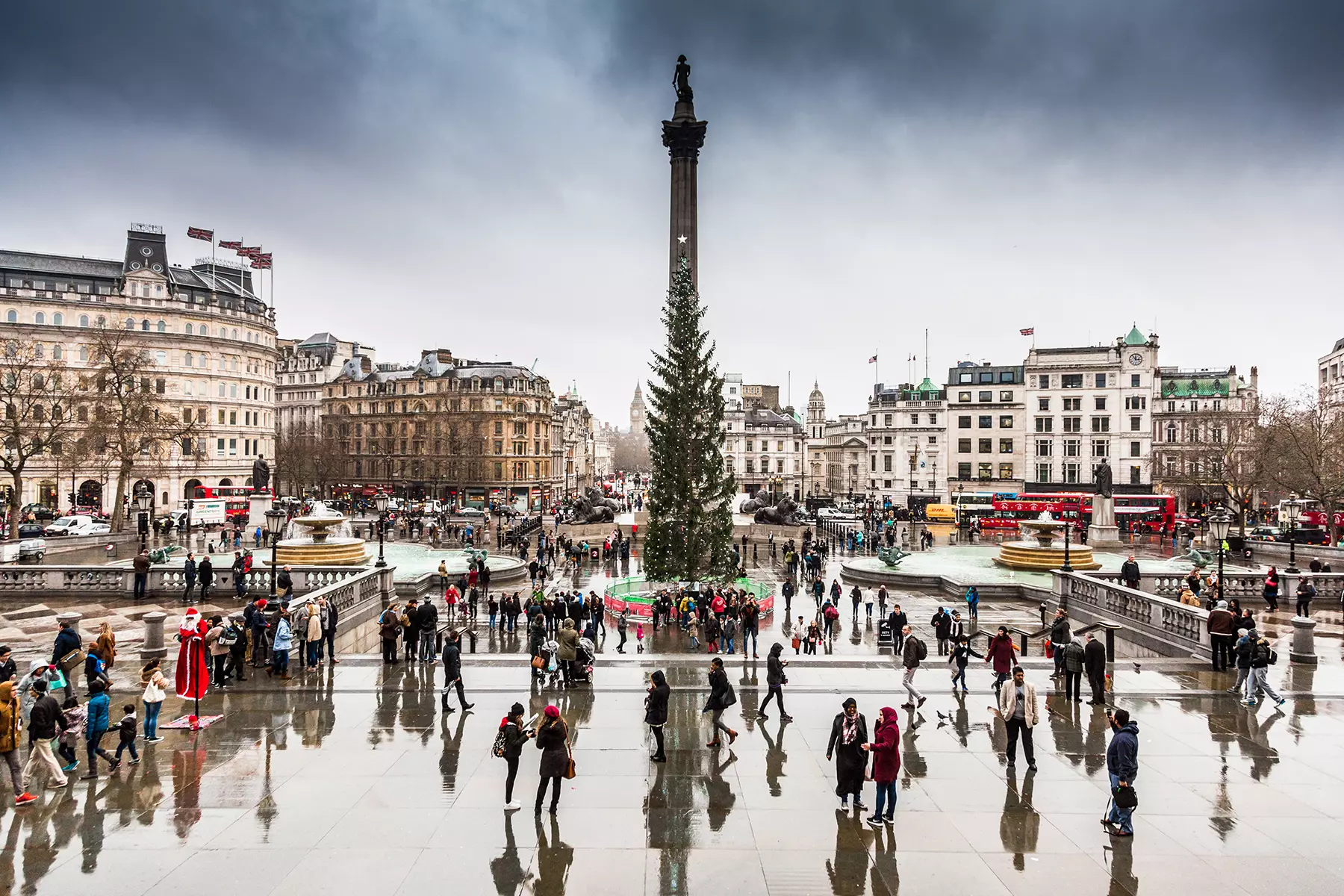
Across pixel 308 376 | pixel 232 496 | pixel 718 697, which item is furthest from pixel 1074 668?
pixel 308 376

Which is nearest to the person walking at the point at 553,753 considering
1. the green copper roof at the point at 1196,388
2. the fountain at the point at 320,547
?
the fountain at the point at 320,547

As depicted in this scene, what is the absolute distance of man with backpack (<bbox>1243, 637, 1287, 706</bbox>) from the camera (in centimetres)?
1425

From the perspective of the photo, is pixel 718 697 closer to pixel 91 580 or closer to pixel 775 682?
pixel 775 682

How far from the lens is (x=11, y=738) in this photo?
9.70 m

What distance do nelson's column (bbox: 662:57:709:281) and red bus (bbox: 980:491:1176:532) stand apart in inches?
1393

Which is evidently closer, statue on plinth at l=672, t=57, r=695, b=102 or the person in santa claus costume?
the person in santa claus costume

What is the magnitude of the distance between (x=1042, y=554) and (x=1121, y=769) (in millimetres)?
29232

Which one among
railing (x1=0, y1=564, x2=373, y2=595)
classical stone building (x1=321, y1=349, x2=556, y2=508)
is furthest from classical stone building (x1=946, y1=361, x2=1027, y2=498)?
railing (x1=0, y1=564, x2=373, y2=595)

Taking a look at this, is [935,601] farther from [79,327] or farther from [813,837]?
[79,327]

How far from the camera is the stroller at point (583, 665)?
1541 cm

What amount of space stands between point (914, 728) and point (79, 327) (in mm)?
76185

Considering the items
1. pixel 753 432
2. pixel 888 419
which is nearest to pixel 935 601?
pixel 888 419

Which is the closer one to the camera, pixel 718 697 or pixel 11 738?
pixel 11 738

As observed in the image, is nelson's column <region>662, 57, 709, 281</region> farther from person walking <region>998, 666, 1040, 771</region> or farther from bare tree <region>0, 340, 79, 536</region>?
bare tree <region>0, 340, 79, 536</region>
